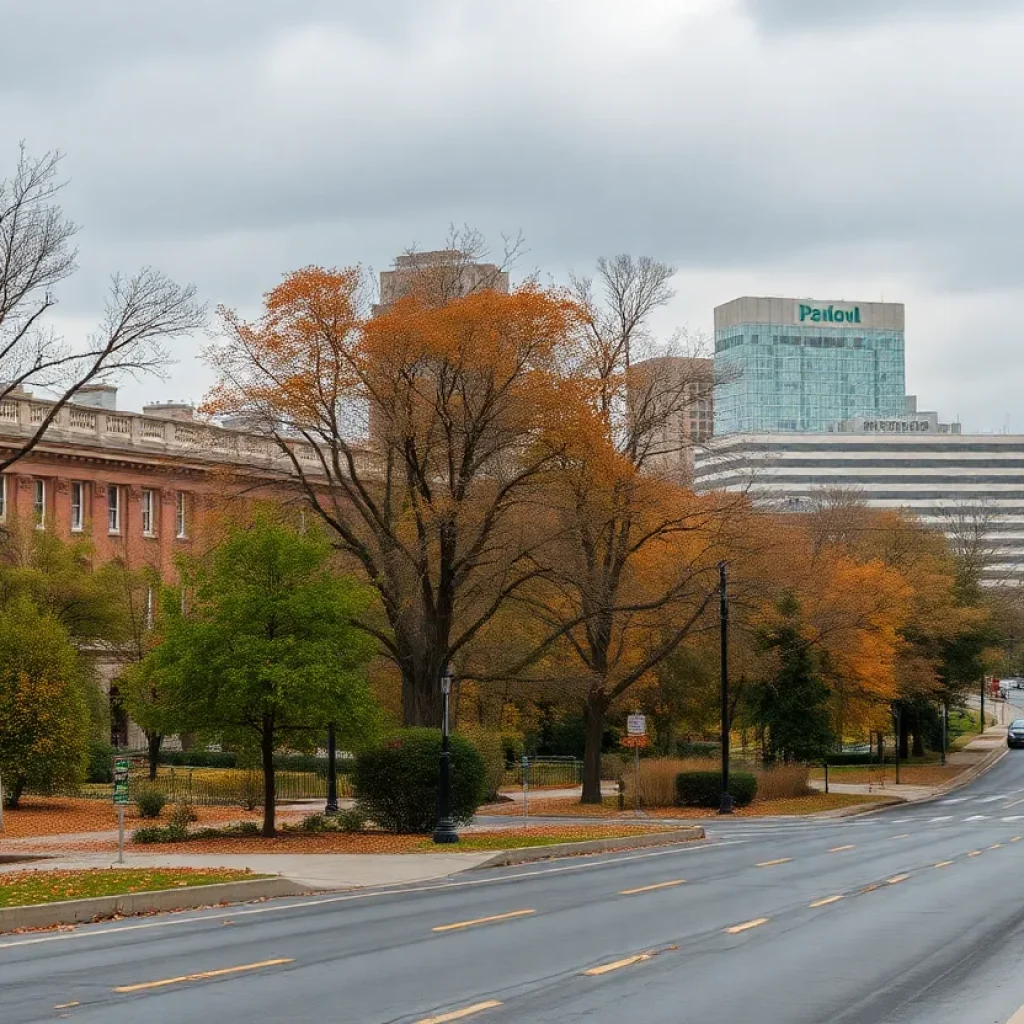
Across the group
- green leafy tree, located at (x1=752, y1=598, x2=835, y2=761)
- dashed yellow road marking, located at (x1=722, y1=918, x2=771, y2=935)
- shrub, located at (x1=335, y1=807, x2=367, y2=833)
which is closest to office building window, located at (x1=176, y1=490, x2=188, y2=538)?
green leafy tree, located at (x1=752, y1=598, x2=835, y2=761)

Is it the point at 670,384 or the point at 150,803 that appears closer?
the point at 150,803

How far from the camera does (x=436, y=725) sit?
147ft

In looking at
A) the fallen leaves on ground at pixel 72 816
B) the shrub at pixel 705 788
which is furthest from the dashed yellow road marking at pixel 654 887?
the shrub at pixel 705 788

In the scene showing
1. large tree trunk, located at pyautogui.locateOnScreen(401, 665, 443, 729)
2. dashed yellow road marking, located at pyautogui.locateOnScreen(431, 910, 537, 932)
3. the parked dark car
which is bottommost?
dashed yellow road marking, located at pyautogui.locateOnScreen(431, 910, 537, 932)

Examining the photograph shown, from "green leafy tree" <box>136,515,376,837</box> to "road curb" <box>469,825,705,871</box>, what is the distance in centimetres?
521

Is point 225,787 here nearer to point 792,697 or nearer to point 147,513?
point 792,697

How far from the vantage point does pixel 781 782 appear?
62500 millimetres

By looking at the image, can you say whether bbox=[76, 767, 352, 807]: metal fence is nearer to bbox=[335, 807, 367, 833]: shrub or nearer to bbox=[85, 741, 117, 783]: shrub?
bbox=[85, 741, 117, 783]: shrub

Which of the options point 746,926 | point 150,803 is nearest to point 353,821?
point 150,803

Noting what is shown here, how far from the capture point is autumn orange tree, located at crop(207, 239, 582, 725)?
137 ft

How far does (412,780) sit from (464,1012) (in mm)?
24295

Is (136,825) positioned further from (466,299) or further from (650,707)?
(650,707)

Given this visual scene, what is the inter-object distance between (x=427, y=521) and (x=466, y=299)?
5507mm

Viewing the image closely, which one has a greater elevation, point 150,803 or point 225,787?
point 150,803
